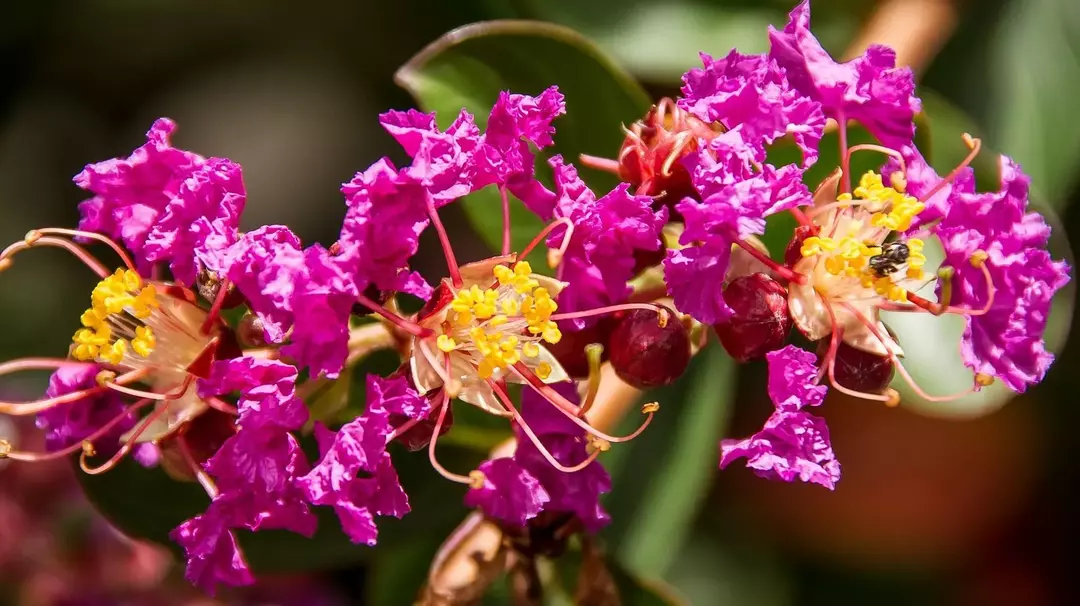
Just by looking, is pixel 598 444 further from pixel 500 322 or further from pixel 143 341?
pixel 143 341

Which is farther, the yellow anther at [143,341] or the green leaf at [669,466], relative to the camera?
the green leaf at [669,466]

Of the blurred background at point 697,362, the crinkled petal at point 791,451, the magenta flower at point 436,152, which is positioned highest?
the magenta flower at point 436,152

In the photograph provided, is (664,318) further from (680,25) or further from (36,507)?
(36,507)

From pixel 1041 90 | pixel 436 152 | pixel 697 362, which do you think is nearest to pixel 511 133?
pixel 436 152

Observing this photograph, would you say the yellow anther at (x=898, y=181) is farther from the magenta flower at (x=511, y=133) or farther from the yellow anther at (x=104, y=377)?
the yellow anther at (x=104, y=377)

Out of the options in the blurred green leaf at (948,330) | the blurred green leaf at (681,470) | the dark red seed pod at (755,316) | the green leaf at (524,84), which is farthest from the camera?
the blurred green leaf at (681,470)

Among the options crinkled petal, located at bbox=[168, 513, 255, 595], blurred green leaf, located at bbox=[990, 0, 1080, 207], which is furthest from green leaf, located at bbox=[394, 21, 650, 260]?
blurred green leaf, located at bbox=[990, 0, 1080, 207]

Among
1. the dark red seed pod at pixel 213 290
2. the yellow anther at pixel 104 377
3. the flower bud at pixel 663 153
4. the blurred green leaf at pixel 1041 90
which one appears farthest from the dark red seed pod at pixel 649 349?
the blurred green leaf at pixel 1041 90
